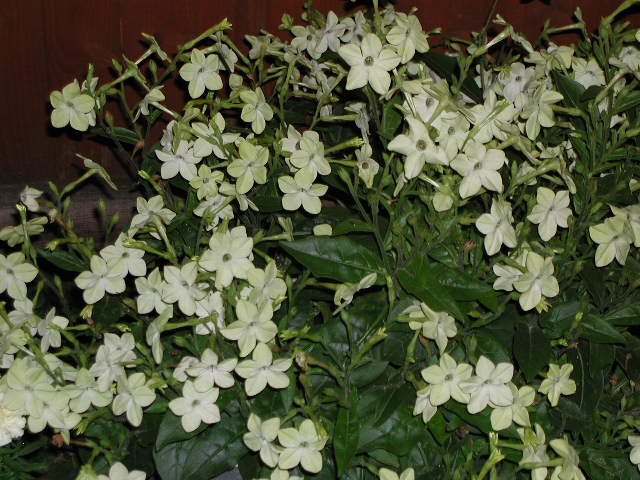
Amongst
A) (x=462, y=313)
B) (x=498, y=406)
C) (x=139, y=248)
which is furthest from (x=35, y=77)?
(x=498, y=406)

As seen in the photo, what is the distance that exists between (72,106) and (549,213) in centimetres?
73

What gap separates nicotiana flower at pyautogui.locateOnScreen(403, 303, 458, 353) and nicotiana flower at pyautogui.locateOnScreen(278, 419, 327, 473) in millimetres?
197

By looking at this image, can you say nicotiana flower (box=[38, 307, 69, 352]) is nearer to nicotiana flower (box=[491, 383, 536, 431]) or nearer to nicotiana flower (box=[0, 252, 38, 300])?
nicotiana flower (box=[0, 252, 38, 300])

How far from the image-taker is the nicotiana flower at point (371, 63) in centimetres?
96

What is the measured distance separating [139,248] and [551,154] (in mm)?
630

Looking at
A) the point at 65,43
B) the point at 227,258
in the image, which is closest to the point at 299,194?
the point at 227,258

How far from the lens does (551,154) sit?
3.58 feet

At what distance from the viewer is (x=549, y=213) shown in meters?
1.02

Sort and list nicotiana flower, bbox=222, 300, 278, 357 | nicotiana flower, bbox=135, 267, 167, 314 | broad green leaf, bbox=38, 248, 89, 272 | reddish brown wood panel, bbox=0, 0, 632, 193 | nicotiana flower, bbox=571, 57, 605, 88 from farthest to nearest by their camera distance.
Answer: reddish brown wood panel, bbox=0, 0, 632, 193 < nicotiana flower, bbox=571, 57, 605, 88 < broad green leaf, bbox=38, 248, 89, 272 < nicotiana flower, bbox=135, 267, 167, 314 < nicotiana flower, bbox=222, 300, 278, 357

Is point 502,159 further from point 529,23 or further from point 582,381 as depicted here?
point 529,23

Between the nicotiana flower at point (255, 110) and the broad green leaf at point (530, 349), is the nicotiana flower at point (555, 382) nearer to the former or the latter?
the broad green leaf at point (530, 349)

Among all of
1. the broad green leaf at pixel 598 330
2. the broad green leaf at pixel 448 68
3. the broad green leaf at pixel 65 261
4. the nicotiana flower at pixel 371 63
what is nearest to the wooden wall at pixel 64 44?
the broad green leaf at pixel 448 68

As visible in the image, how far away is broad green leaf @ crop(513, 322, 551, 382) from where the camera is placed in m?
0.99

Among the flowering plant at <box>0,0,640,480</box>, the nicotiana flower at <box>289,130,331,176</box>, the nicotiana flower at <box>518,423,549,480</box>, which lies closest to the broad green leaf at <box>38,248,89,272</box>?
the flowering plant at <box>0,0,640,480</box>
